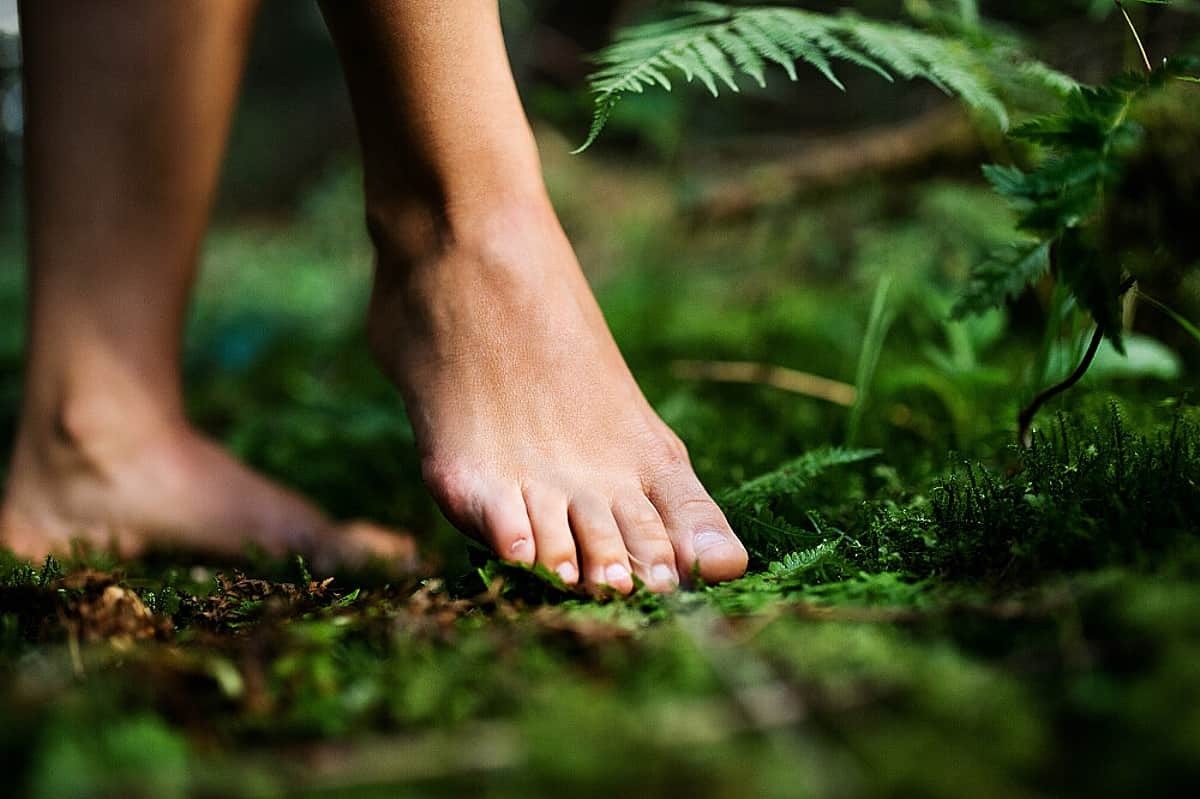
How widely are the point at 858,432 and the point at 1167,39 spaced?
1.76 m

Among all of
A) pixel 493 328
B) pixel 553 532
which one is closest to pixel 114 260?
pixel 493 328

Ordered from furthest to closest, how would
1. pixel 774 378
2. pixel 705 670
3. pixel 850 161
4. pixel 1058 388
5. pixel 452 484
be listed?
pixel 850 161
pixel 774 378
pixel 452 484
pixel 1058 388
pixel 705 670

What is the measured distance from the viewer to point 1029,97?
1839 mm

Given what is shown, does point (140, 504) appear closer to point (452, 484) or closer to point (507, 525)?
point (452, 484)

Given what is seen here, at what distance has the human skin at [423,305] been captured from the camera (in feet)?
3.68

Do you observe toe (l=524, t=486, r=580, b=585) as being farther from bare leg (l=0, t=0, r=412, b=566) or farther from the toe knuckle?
bare leg (l=0, t=0, r=412, b=566)

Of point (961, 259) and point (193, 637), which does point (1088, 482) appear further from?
point (961, 259)

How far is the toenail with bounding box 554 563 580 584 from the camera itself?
1021 mm

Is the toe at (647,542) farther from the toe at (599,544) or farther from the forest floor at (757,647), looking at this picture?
the forest floor at (757,647)

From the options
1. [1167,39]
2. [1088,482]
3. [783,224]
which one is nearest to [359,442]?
[1088,482]

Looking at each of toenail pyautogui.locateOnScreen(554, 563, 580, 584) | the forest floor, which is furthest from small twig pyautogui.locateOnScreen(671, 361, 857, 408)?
toenail pyautogui.locateOnScreen(554, 563, 580, 584)

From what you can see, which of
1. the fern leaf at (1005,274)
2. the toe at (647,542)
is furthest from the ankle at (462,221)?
the fern leaf at (1005,274)

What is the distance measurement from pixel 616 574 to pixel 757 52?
2.66 feet

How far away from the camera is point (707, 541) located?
104 cm
